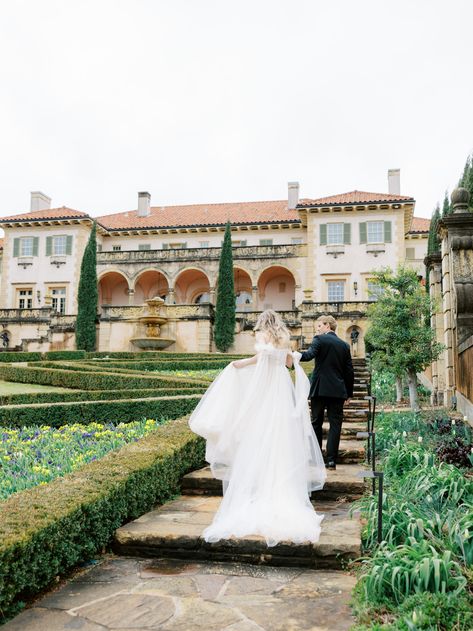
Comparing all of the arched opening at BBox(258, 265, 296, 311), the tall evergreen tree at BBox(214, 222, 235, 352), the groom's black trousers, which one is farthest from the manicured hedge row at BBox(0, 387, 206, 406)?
the arched opening at BBox(258, 265, 296, 311)

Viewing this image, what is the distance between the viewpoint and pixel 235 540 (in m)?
4.38

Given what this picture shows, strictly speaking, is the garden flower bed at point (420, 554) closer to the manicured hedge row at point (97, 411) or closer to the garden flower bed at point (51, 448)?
the garden flower bed at point (51, 448)

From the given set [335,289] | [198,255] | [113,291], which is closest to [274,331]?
[335,289]

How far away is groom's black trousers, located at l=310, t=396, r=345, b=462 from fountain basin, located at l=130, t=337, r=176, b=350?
79.9 ft

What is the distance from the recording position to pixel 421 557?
3494mm

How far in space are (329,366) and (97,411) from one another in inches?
192

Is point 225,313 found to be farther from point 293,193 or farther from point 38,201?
point 38,201

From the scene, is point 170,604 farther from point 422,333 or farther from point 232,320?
point 232,320

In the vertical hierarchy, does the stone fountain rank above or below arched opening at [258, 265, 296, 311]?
below

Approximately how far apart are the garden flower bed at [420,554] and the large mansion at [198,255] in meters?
26.8

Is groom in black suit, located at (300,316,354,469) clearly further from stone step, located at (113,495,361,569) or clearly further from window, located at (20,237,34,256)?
window, located at (20,237,34,256)

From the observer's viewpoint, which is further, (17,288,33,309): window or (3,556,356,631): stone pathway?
(17,288,33,309): window

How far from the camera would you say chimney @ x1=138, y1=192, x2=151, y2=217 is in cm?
4572

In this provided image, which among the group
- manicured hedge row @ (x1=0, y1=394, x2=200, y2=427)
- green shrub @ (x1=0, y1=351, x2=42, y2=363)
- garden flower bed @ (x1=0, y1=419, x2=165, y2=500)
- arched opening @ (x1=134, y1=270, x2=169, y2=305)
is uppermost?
arched opening @ (x1=134, y1=270, x2=169, y2=305)
